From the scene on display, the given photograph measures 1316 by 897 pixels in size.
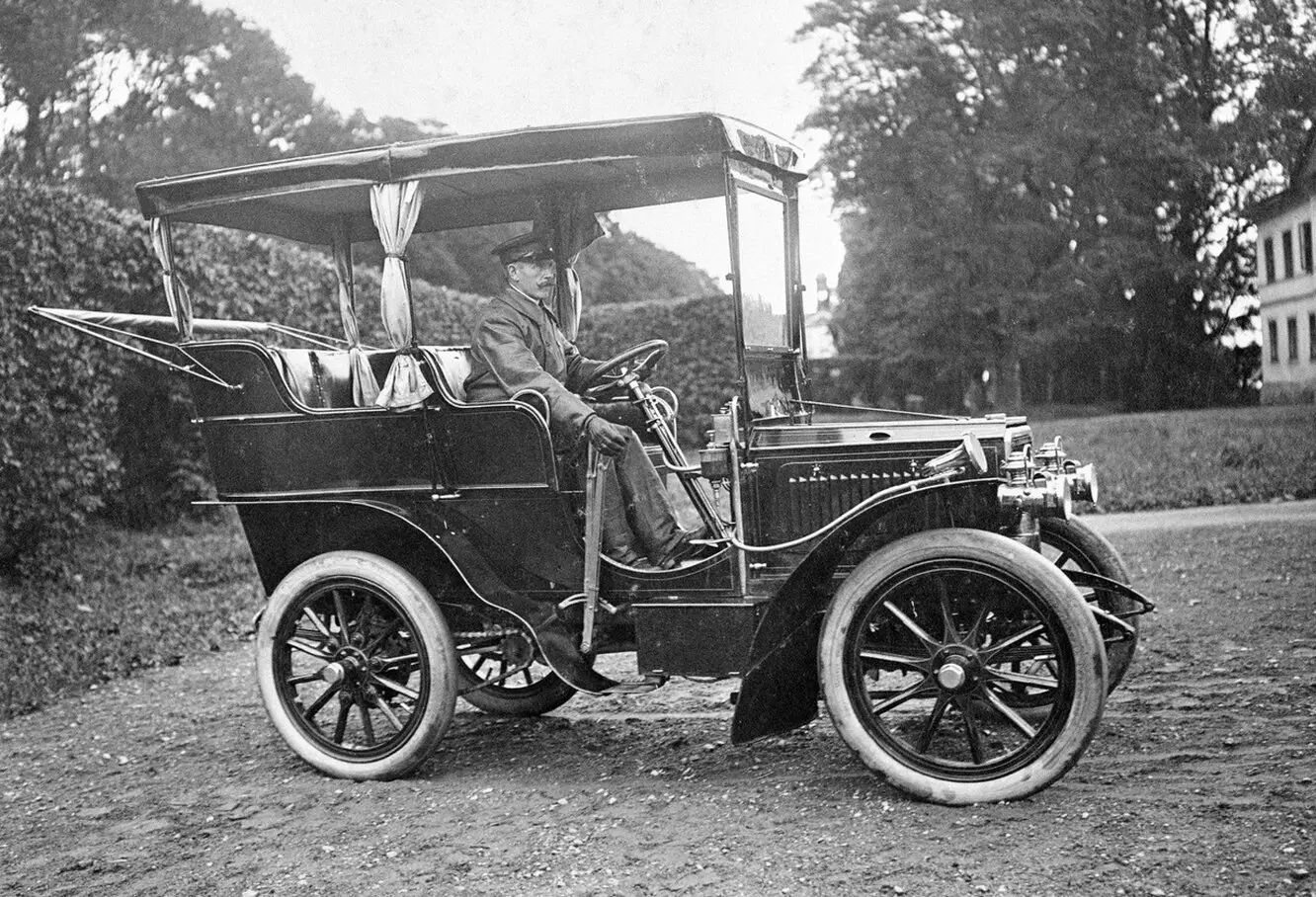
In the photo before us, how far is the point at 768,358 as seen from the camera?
16.1ft

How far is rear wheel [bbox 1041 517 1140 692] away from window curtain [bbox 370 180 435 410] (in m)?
2.59

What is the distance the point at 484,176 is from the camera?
16.2ft

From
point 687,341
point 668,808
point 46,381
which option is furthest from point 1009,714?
point 687,341

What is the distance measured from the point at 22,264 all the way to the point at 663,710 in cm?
647

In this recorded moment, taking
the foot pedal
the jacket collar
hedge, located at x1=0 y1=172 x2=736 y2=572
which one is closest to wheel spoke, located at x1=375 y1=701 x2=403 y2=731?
the foot pedal

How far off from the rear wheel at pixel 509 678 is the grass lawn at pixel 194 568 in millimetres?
2587

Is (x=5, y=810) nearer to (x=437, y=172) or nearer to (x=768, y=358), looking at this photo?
(x=437, y=172)

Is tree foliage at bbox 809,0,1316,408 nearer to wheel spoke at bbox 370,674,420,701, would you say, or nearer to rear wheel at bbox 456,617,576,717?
rear wheel at bbox 456,617,576,717

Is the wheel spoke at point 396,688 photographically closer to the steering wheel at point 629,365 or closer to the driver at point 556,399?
the driver at point 556,399

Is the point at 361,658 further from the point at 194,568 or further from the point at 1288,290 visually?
the point at 1288,290

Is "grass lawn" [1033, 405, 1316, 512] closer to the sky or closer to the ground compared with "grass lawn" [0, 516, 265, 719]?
closer to the sky

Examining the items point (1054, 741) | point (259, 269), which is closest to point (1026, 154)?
point (259, 269)

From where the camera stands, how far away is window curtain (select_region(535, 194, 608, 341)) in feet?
18.1

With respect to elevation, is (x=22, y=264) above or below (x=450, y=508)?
above
